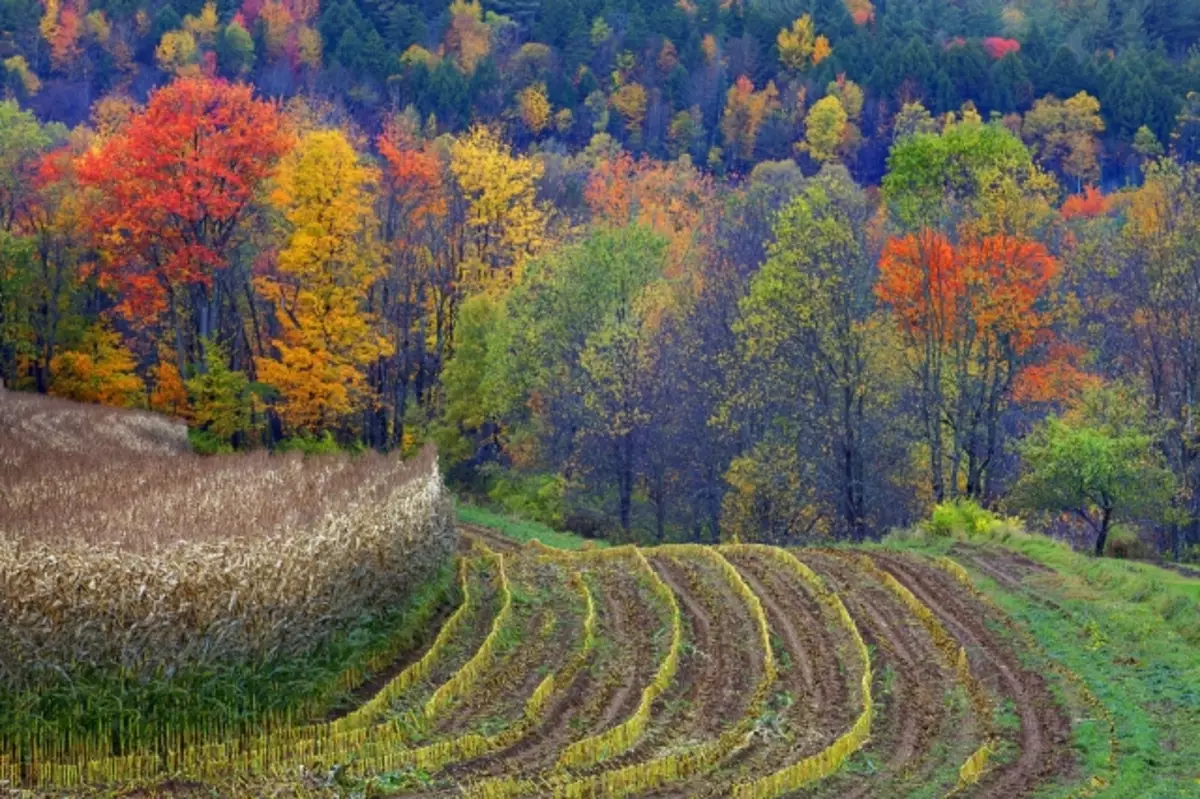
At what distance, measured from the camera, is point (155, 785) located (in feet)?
63.2

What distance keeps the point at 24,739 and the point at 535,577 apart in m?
14.9

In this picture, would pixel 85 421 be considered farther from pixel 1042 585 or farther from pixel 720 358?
pixel 1042 585

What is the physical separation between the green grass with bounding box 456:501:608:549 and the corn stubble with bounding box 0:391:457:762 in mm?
14471

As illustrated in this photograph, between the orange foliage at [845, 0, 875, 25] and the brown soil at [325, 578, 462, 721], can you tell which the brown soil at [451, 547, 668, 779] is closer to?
the brown soil at [325, 578, 462, 721]

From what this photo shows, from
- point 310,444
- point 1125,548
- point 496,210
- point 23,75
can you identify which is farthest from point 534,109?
point 1125,548

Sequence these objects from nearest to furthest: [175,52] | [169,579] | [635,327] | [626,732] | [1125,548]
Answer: [169,579], [626,732], [1125,548], [635,327], [175,52]

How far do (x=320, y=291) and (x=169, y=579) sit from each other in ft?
110

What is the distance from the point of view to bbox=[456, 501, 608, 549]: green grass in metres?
44.1

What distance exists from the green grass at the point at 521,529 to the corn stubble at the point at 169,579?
47.5ft

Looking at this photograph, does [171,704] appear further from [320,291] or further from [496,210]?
[496,210]

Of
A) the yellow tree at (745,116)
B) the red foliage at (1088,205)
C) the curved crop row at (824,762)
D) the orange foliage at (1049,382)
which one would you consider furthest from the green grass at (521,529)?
the yellow tree at (745,116)

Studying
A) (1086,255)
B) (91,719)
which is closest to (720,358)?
(1086,255)

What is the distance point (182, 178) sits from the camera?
172ft

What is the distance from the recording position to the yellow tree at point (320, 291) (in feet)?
174
